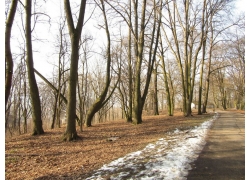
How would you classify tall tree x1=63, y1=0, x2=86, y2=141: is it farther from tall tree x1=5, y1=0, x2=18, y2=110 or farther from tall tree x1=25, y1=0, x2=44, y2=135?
tall tree x1=5, y1=0, x2=18, y2=110

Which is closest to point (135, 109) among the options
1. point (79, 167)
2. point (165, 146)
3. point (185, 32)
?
point (165, 146)

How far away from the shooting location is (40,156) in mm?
6633

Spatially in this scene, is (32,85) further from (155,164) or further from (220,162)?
(220,162)

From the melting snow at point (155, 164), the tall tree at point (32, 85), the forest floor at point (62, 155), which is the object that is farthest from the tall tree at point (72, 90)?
the melting snow at point (155, 164)

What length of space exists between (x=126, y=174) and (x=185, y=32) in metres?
17.1

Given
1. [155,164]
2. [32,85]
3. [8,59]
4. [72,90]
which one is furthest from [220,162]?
[32,85]

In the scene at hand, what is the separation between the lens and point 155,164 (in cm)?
532

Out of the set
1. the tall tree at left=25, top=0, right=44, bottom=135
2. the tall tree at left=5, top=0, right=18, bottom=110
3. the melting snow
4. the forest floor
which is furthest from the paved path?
the tall tree at left=25, top=0, right=44, bottom=135

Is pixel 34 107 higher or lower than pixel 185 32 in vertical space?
lower

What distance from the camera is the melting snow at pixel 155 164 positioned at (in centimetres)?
460

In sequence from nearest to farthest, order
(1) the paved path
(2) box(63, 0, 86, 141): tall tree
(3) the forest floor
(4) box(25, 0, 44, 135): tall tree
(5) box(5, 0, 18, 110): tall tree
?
(1) the paved path, (3) the forest floor, (5) box(5, 0, 18, 110): tall tree, (2) box(63, 0, 86, 141): tall tree, (4) box(25, 0, 44, 135): tall tree

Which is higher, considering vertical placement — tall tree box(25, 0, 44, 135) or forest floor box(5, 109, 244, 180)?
tall tree box(25, 0, 44, 135)

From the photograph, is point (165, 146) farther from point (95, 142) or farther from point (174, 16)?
point (174, 16)

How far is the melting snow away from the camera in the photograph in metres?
4.60
